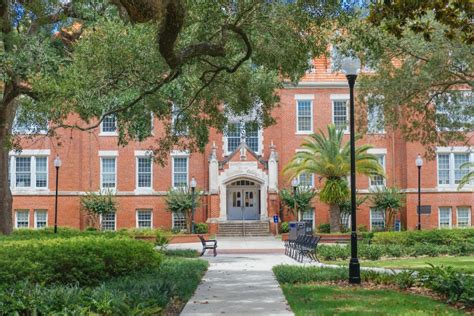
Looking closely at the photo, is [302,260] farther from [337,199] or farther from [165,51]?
[337,199]

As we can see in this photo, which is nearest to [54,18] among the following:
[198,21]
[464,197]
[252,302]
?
[198,21]

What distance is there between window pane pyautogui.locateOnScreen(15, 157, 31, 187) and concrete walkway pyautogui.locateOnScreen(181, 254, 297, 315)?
26.4 m

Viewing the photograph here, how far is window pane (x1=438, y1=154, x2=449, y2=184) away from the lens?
42.9 m

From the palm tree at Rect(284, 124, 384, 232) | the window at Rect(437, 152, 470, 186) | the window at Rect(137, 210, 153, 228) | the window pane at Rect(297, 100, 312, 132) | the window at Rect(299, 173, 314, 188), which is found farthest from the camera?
the window pane at Rect(297, 100, 312, 132)

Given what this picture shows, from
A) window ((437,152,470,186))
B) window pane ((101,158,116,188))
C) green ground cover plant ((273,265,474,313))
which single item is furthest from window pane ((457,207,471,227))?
green ground cover plant ((273,265,474,313))

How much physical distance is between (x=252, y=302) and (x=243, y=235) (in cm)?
2960

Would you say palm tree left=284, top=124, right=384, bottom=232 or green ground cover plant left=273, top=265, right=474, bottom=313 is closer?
green ground cover plant left=273, top=265, right=474, bottom=313

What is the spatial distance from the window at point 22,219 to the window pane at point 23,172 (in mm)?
1708

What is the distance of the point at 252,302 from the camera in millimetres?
11609

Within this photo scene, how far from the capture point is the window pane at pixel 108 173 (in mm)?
Result: 43094

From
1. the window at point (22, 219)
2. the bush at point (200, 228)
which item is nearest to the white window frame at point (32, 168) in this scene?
the window at point (22, 219)

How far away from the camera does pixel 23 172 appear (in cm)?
4241

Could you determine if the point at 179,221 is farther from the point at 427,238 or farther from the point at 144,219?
the point at 427,238

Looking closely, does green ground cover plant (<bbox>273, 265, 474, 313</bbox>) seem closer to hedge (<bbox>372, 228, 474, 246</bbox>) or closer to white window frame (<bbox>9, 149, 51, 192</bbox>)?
hedge (<bbox>372, 228, 474, 246</bbox>)
